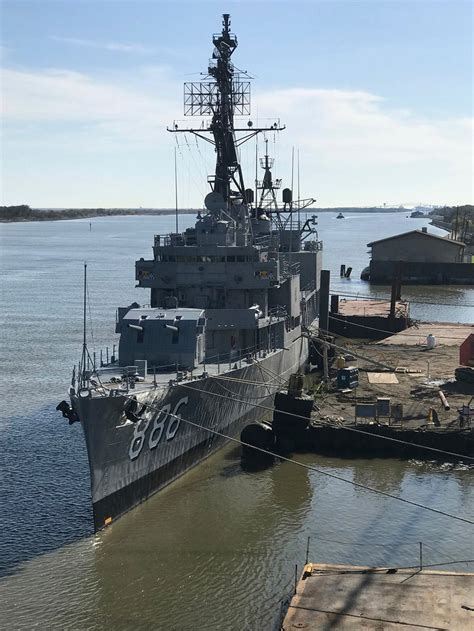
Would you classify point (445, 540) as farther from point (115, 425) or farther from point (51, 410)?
point (51, 410)

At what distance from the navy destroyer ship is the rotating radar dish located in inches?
2.0

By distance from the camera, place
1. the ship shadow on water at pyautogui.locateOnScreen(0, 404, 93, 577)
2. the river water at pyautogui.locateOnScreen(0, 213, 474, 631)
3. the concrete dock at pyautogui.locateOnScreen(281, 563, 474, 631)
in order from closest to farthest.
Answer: the concrete dock at pyautogui.locateOnScreen(281, 563, 474, 631), the river water at pyautogui.locateOnScreen(0, 213, 474, 631), the ship shadow on water at pyautogui.locateOnScreen(0, 404, 93, 577)

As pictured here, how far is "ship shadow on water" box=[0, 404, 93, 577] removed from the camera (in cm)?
1948

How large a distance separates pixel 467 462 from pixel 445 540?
5683 millimetres

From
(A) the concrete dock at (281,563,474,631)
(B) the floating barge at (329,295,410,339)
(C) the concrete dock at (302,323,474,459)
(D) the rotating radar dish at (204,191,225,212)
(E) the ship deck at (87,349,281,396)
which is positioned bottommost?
(A) the concrete dock at (281,563,474,631)

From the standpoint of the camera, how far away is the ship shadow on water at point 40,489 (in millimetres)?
19481

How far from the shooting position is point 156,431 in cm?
2181

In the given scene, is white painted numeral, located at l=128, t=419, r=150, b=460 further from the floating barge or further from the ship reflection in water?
the floating barge

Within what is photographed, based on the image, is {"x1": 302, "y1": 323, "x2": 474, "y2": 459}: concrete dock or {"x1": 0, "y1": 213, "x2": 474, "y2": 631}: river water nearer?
{"x1": 0, "y1": 213, "x2": 474, "y2": 631}: river water

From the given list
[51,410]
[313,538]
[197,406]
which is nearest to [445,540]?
[313,538]

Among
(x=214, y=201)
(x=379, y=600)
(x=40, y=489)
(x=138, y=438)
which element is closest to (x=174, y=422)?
(x=138, y=438)

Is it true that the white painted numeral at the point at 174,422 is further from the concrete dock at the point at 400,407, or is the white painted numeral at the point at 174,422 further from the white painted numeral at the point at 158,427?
the concrete dock at the point at 400,407

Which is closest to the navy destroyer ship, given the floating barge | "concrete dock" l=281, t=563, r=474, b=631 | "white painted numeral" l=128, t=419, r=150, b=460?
"white painted numeral" l=128, t=419, r=150, b=460

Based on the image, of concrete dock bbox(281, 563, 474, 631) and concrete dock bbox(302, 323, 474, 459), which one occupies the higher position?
concrete dock bbox(302, 323, 474, 459)
